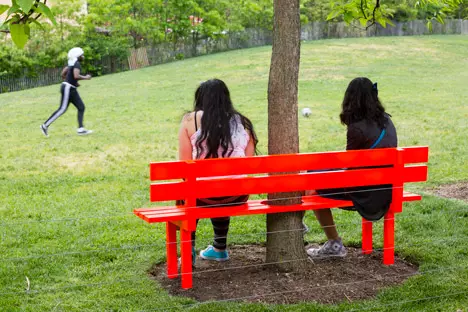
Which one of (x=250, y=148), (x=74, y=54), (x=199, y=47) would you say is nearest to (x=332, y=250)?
(x=250, y=148)

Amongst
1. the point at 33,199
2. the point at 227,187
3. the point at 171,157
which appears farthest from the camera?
the point at 171,157

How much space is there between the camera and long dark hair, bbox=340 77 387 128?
21.5 feet

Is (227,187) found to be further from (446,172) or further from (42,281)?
(446,172)

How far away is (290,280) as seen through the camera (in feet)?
20.1

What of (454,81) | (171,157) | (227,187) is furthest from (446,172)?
(454,81)

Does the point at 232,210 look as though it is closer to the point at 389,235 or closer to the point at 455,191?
the point at 389,235

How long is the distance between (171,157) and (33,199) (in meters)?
4.15

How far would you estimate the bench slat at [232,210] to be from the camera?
5.65 meters

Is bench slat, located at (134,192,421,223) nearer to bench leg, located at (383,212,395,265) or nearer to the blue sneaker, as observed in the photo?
bench leg, located at (383,212,395,265)

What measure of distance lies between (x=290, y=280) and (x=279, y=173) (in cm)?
83

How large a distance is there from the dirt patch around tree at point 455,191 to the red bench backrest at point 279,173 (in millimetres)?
3050

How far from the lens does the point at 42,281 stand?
20.4 feet

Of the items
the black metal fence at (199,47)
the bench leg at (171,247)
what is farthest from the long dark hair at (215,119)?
the black metal fence at (199,47)

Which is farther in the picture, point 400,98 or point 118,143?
point 400,98
